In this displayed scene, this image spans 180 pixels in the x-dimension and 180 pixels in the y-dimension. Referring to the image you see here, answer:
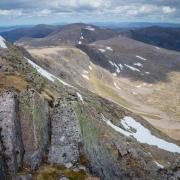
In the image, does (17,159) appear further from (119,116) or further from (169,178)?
(119,116)

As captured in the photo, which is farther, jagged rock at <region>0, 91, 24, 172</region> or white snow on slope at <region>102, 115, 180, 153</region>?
white snow on slope at <region>102, 115, 180, 153</region>

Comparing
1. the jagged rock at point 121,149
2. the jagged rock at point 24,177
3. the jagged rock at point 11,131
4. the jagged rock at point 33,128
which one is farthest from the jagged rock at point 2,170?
the jagged rock at point 121,149

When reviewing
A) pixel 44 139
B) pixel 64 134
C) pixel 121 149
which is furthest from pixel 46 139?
pixel 121 149

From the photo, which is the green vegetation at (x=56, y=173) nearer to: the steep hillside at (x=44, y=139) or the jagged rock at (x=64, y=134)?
the steep hillside at (x=44, y=139)

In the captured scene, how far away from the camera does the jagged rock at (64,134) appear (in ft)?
85.6

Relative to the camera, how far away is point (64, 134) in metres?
27.0

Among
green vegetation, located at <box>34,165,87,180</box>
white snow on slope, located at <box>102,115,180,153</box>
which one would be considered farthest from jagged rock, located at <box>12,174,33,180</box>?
white snow on slope, located at <box>102,115,180,153</box>

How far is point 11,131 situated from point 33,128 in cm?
176

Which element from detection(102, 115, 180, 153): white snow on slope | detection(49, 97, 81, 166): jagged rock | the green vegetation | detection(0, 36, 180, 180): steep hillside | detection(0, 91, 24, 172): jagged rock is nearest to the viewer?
detection(0, 91, 24, 172): jagged rock

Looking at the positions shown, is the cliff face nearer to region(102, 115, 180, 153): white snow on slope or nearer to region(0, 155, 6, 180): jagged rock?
region(0, 155, 6, 180): jagged rock

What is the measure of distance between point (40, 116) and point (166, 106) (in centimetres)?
17799

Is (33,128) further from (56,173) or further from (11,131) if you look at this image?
(56,173)

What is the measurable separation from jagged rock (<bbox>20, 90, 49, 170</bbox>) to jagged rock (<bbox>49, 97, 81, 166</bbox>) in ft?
2.49

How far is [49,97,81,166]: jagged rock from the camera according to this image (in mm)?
26078
